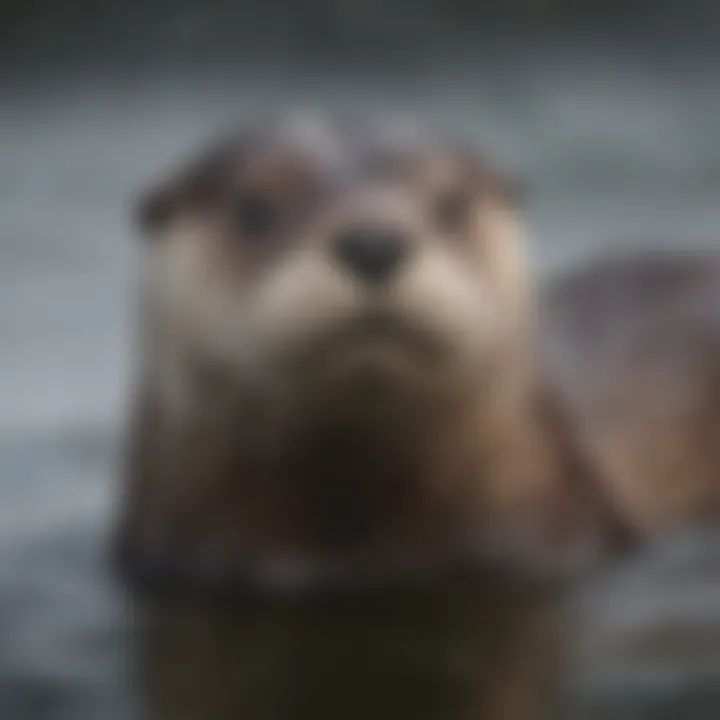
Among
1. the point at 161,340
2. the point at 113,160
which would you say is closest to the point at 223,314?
the point at 161,340

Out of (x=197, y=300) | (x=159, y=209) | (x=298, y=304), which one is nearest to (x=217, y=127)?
(x=159, y=209)

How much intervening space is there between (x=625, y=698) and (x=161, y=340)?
0.49 meters

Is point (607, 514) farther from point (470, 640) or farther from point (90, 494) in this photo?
point (90, 494)

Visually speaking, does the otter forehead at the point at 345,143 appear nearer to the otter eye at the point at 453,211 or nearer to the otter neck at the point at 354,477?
the otter eye at the point at 453,211

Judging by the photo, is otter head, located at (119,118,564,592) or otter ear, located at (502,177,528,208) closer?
otter head, located at (119,118,564,592)

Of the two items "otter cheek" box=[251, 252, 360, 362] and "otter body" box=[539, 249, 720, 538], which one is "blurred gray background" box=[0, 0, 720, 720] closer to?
"otter body" box=[539, 249, 720, 538]

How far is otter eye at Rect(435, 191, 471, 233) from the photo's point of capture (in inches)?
113

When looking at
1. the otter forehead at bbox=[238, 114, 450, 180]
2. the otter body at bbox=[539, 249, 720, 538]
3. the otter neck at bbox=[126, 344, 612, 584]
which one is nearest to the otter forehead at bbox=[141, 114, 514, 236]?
the otter forehead at bbox=[238, 114, 450, 180]

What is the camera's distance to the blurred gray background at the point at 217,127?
3.53 meters

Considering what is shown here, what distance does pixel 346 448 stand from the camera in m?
2.90

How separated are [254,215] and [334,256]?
16 cm

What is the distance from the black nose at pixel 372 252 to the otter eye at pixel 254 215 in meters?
0.13

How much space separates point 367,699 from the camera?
2801 mm

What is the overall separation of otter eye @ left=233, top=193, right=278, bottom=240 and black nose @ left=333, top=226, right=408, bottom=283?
0.44 feet
